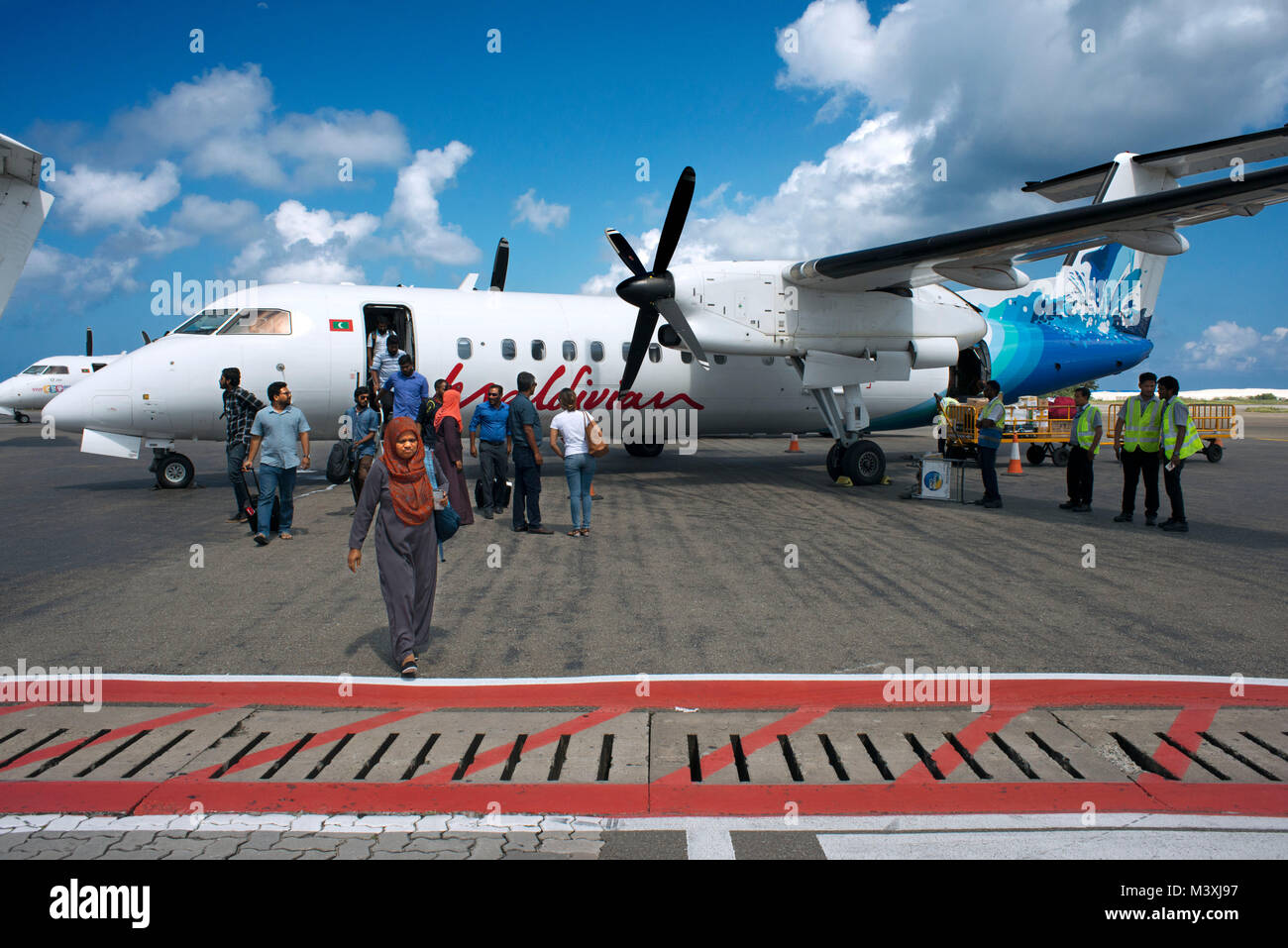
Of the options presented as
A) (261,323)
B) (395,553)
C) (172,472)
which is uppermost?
(261,323)

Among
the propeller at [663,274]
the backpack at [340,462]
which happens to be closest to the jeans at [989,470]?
the propeller at [663,274]

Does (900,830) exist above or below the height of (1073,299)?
below

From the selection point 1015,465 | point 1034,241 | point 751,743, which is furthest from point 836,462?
point 751,743

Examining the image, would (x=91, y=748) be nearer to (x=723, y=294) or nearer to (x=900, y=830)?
(x=900, y=830)

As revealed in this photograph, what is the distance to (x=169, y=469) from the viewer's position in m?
15.2

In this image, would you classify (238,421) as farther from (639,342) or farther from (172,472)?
(639,342)

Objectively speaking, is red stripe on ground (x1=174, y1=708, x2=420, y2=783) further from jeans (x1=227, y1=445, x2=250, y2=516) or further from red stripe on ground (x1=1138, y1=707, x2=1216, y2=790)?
jeans (x1=227, y1=445, x2=250, y2=516)

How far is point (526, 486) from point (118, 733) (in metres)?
6.70

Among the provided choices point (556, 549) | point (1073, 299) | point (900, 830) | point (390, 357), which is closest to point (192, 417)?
point (390, 357)

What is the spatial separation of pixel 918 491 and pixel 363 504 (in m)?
11.0

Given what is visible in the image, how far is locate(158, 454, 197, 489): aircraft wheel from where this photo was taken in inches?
595

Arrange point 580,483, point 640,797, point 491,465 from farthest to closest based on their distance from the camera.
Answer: point 491,465
point 580,483
point 640,797

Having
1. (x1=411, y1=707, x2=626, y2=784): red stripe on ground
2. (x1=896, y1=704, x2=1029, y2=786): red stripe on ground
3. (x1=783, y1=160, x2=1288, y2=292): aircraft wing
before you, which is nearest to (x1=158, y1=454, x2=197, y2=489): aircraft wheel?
(x1=783, y1=160, x2=1288, y2=292): aircraft wing
